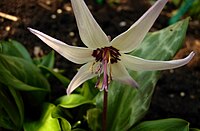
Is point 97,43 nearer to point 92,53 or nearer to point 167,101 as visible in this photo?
point 92,53

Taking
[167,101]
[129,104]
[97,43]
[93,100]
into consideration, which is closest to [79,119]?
[93,100]

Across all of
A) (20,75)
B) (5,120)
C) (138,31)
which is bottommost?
(5,120)

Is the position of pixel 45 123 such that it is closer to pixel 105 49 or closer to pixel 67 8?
pixel 105 49

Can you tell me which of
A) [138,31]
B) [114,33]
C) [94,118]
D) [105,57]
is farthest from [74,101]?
[114,33]

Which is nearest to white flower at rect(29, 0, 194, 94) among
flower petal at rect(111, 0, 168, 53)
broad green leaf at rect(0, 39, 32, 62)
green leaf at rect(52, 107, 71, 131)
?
flower petal at rect(111, 0, 168, 53)

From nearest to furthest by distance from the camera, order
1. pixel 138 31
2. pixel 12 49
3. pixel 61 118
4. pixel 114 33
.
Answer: pixel 138 31
pixel 61 118
pixel 12 49
pixel 114 33

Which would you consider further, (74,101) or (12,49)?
(12,49)

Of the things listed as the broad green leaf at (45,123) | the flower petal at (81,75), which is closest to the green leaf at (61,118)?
the broad green leaf at (45,123)

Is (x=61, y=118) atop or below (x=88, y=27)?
below
